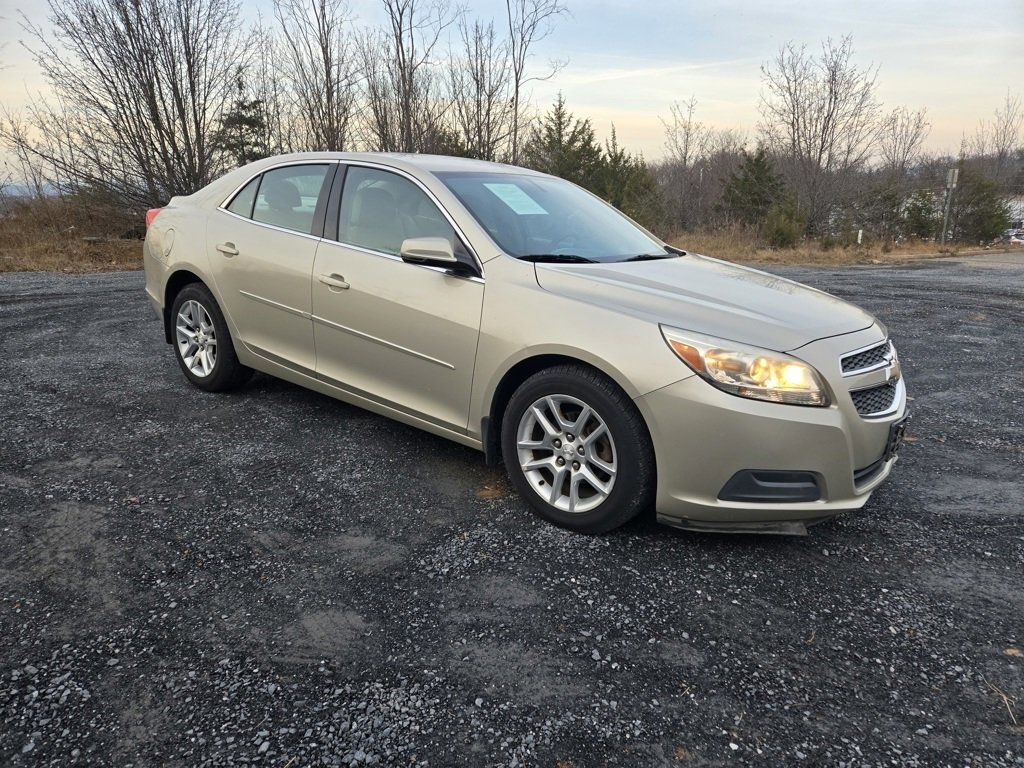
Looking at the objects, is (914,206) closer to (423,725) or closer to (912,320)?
(912,320)

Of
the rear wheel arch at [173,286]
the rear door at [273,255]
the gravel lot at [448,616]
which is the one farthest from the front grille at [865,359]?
the rear wheel arch at [173,286]

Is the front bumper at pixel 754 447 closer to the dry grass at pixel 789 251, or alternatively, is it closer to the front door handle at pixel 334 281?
the front door handle at pixel 334 281

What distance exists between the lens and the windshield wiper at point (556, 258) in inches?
127

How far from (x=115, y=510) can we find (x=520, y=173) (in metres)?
2.84

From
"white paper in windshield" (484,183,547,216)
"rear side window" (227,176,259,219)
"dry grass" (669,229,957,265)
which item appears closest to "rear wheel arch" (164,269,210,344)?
"rear side window" (227,176,259,219)

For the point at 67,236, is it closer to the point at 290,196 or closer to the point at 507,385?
the point at 290,196

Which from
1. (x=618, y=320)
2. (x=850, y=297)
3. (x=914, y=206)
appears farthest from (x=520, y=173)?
(x=914, y=206)

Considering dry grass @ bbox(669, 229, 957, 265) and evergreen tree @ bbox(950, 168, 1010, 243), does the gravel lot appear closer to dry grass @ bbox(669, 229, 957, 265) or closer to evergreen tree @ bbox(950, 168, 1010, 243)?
dry grass @ bbox(669, 229, 957, 265)

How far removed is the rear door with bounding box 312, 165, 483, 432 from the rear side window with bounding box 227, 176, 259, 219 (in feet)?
2.65

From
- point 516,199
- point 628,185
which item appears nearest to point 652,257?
point 516,199

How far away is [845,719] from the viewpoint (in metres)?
1.93

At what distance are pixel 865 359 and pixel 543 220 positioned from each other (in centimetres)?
173

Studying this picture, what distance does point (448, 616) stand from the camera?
2369mm

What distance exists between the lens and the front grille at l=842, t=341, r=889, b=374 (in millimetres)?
2717
